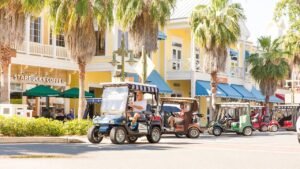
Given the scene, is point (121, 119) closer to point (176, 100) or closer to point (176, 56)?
point (176, 100)

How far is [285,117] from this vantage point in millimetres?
39875

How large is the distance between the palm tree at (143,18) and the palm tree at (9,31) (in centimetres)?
754

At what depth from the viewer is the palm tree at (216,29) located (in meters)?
33.5

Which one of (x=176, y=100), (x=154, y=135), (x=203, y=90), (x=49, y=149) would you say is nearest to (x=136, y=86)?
(x=154, y=135)

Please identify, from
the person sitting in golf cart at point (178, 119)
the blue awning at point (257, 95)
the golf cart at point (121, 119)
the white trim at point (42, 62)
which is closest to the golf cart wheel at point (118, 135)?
the golf cart at point (121, 119)

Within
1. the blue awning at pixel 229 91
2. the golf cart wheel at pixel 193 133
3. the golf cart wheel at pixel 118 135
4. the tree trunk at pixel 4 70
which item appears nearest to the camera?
the golf cart wheel at pixel 118 135

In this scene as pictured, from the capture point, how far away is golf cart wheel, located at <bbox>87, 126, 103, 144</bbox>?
19.2 meters

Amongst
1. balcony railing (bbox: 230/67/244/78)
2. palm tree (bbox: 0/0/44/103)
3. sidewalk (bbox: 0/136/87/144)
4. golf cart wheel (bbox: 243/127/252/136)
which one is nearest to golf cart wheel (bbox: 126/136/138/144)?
sidewalk (bbox: 0/136/87/144)

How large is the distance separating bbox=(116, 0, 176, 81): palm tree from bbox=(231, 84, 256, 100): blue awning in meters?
15.9

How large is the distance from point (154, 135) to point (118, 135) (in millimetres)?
1909

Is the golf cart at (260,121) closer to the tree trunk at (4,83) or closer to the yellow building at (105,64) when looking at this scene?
the yellow building at (105,64)

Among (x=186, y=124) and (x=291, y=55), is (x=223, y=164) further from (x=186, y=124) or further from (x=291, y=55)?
(x=291, y=55)

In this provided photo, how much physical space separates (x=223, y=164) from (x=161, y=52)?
29523 mm

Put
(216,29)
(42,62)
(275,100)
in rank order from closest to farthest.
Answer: (42,62) → (216,29) → (275,100)
